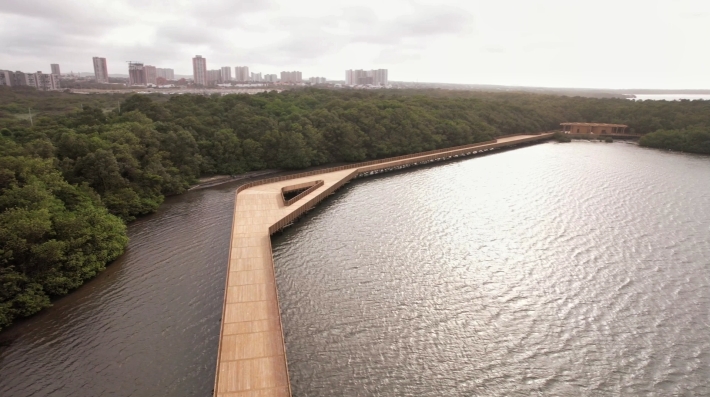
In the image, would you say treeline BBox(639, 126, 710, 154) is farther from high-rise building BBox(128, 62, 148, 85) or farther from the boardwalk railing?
high-rise building BBox(128, 62, 148, 85)

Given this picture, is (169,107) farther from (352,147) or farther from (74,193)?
(74,193)

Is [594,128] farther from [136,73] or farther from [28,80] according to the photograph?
[136,73]

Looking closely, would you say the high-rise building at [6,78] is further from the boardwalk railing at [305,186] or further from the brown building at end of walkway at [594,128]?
the brown building at end of walkway at [594,128]

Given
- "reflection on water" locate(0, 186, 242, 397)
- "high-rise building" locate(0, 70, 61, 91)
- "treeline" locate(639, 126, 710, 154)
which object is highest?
"high-rise building" locate(0, 70, 61, 91)

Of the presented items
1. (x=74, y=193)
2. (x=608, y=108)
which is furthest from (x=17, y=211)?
(x=608, y=108)

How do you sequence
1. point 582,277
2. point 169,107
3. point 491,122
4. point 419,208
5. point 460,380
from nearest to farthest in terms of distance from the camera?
point 460,380 → point 582,277 → point 419,208 → point 169,107 → point 491,122

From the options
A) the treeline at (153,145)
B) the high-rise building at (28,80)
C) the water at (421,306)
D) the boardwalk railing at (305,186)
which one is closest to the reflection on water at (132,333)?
the water at (421,306)

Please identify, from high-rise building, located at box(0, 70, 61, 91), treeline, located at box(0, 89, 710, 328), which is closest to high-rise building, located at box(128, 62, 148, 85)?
high-rise building, located at box(0, 70, 61, 91)
